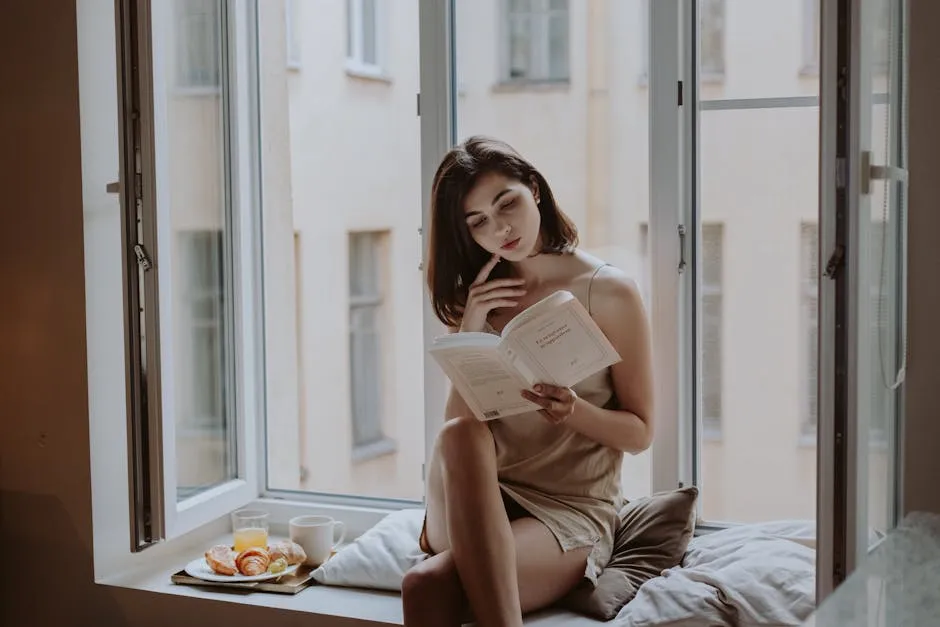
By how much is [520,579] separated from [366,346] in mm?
960

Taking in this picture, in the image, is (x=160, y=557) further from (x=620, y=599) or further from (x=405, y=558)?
(x=620, y=599)

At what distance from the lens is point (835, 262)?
5.05 feet

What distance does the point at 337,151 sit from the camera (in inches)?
110

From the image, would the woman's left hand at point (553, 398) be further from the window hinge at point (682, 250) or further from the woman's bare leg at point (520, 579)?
the window hinge at point (682, 250)

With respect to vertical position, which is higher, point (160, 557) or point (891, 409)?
point (891, 409)

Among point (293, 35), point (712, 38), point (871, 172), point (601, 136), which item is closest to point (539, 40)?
point (601, 136)

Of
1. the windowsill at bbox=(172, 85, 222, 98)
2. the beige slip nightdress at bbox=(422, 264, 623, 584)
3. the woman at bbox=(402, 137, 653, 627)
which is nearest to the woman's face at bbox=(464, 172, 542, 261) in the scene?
the woman at bbox=(402, 137, 653, 627)

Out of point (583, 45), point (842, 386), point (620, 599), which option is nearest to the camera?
point (842, 386)

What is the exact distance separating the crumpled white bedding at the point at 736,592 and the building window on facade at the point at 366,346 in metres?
1.01

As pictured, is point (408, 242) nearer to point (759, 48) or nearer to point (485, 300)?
point (485, 300)

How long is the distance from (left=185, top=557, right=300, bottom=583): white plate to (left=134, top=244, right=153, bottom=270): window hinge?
726 millimetres

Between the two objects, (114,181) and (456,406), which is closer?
(456,406)

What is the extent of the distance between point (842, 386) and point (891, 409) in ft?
1.18

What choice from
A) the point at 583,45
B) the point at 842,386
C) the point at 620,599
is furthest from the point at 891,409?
the point at 583,45
